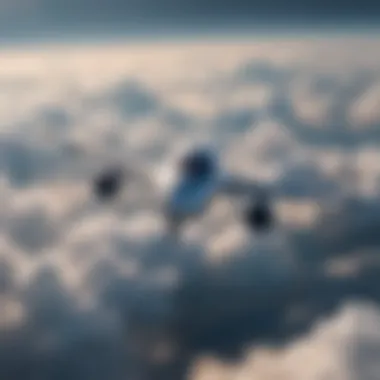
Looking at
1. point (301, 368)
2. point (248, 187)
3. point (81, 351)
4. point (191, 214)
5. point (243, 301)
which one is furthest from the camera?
point (243, 301)

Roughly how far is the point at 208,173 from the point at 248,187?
213 inches

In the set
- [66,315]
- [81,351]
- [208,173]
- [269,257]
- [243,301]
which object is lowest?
[208,173]

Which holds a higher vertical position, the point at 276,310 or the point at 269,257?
the point at 269,257

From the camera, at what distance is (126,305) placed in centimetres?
12525

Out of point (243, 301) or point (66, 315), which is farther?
point (243, 301)

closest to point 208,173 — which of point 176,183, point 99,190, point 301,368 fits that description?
point 176,183

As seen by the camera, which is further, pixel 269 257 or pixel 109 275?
pixel 269 257

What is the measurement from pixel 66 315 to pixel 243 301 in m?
44.0

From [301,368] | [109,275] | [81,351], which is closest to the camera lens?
[301,368]

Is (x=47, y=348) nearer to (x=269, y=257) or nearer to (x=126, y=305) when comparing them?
(x=126, y=305)

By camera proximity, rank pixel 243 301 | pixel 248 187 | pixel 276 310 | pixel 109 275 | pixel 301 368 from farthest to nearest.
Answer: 1. pixel 243 301
2. pixel 276 310
3. pixel 109 275
4. pixel 301 368
5. pixel 248 187

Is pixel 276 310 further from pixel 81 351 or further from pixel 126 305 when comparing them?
pixel 81 351

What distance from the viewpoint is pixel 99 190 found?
56469 mm

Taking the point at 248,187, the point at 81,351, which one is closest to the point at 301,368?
the point at 81,351
